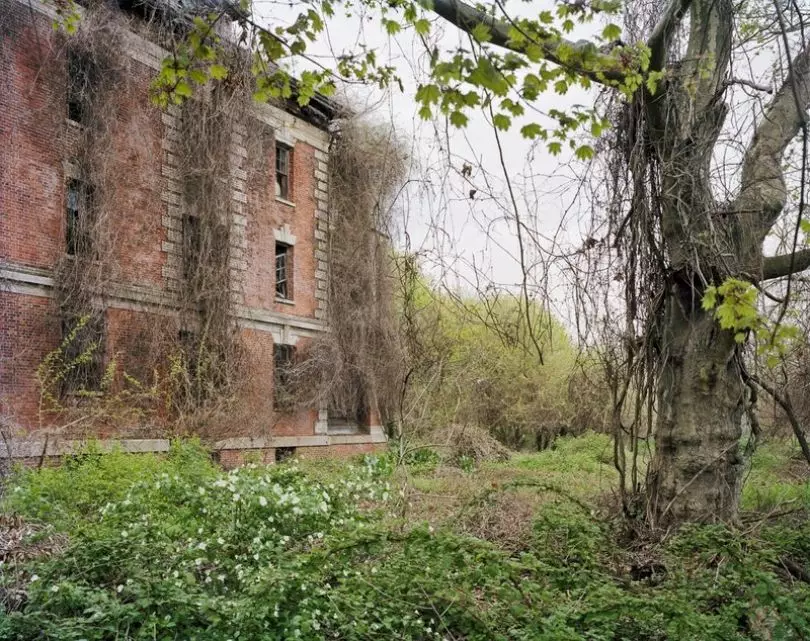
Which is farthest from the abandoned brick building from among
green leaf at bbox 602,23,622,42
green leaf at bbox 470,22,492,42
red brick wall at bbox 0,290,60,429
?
green leaf at bbox 602,23,622,42

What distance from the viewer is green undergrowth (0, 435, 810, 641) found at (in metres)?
4.49

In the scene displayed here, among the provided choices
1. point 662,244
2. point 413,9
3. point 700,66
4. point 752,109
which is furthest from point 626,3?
point 413,9

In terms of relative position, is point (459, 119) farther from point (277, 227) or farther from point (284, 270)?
point (284, 270)

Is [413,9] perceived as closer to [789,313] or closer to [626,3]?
[626,3]

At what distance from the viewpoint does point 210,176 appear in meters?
17.5

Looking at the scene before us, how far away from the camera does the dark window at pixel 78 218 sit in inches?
582

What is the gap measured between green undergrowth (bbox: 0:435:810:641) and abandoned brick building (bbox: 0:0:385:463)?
699 cm

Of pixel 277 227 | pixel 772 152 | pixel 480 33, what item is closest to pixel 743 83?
pixel 772 152

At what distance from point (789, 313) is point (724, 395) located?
143 centimetres

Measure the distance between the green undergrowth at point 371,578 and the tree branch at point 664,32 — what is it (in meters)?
4.10

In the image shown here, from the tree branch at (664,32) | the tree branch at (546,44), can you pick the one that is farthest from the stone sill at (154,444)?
the tree branch at (664,32)

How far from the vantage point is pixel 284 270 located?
2084 cm

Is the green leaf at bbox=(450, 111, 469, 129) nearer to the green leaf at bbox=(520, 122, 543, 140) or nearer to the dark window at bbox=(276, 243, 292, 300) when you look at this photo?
the green leaf at bbox=(520, 122, 543, 140)

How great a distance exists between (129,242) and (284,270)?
551cm
